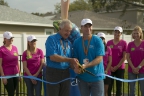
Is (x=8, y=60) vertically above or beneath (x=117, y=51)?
beneath

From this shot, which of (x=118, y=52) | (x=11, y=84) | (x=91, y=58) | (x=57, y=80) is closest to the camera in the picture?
(x=91, y=58)

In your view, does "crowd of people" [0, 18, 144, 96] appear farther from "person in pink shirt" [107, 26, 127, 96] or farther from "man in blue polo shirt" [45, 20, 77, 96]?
"person in pink shirt" [107, 26, 127, 96]

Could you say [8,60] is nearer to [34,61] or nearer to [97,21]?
[34,61]

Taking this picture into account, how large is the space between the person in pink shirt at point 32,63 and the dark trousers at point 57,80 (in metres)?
1.26

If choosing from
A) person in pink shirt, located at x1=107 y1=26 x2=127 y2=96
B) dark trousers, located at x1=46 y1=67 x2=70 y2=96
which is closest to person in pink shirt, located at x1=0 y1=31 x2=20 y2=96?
dark trousers, located at x1=46 y1=67 x2=70 y2=96

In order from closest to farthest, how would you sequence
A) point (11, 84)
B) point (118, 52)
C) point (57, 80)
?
point (57, 80), point (11, 84), point (118, 52)

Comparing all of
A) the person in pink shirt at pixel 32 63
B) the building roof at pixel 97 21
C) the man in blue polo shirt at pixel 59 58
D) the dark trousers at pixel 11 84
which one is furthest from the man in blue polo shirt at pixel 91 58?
the building roof at pixel 97 21

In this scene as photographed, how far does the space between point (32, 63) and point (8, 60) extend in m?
0.56

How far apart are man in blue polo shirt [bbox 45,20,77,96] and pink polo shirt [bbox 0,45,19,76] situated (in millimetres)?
1629

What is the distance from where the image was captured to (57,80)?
15.4 feet

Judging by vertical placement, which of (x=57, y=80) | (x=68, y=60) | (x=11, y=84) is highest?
(x=68, y=60)

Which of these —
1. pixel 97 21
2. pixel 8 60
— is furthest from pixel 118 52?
pixel 97 21

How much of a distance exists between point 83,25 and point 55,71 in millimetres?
940

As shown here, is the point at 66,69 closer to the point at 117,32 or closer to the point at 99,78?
the point at 99,78
